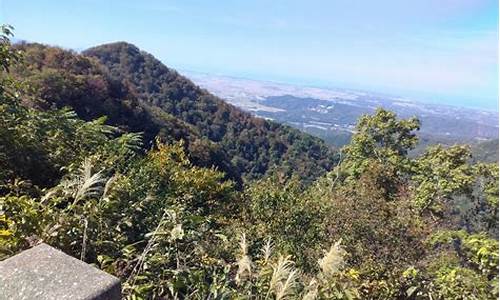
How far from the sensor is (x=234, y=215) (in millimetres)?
9031

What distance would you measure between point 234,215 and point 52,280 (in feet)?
25.4

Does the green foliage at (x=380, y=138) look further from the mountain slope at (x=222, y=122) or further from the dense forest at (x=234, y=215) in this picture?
Answer: the mountain slope at (x=222, y=122)

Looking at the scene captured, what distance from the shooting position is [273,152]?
137ft

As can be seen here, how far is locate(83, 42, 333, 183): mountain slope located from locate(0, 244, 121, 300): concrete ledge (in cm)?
3149

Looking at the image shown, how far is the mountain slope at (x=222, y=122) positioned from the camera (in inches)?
1583

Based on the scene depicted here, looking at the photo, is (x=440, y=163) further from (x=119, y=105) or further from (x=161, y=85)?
(x=161, y=85)

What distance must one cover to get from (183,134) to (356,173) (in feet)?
41.8

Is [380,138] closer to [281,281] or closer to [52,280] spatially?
[281,281]

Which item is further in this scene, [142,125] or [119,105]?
[119,105]

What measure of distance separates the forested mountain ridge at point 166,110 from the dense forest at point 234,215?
6.73 ft

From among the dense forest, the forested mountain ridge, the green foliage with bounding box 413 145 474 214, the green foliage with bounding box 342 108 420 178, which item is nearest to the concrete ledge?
the dense forest

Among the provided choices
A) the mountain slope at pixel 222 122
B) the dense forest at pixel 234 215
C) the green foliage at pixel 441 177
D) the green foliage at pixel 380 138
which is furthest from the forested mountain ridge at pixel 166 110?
the green foliage at pixel 441 177

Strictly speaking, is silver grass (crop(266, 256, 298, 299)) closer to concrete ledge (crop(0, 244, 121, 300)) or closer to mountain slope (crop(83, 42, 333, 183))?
concrete ledge (crop(0, 244, 121, 300))

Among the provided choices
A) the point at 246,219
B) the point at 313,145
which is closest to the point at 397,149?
the point at 246,219
